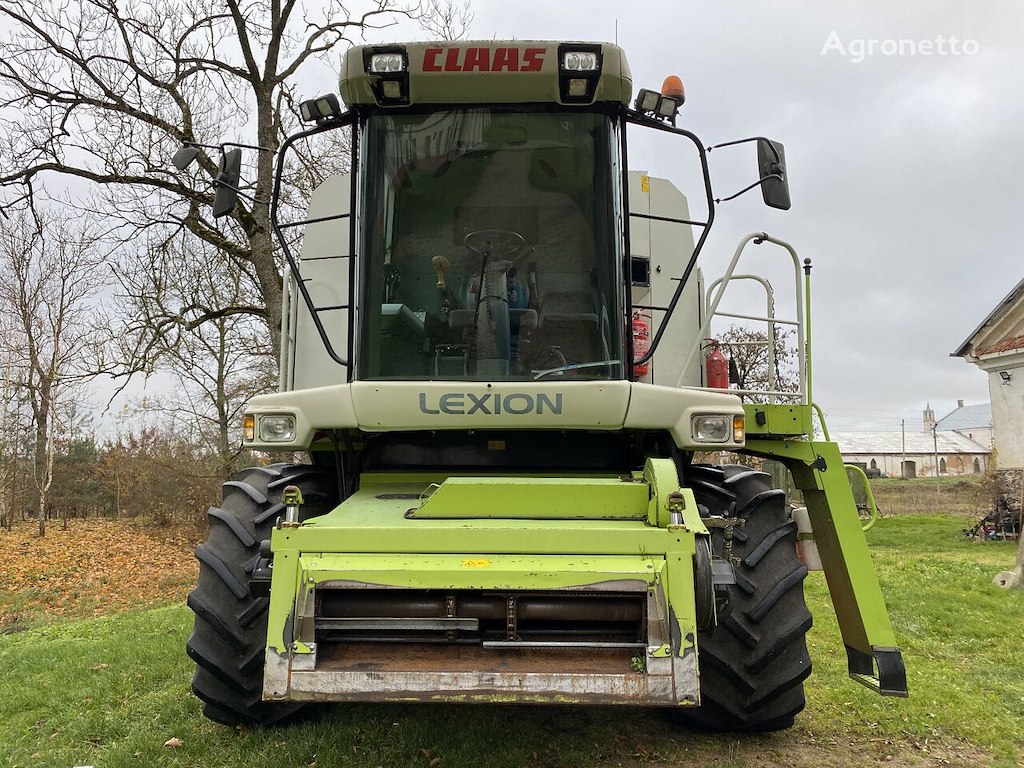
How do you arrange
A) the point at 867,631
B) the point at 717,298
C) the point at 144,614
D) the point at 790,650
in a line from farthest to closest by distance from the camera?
1. the point at 144,614
2. the point at 717,298
3. the point at 867,631
4. the point at 790,650

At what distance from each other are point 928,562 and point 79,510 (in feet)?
68.7

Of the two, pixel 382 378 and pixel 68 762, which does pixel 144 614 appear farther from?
pixel 382 378

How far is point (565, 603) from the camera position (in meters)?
2.88

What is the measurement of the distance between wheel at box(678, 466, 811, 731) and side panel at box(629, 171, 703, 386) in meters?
1.21

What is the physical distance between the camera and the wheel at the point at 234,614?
346cm

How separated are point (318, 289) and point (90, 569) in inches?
470

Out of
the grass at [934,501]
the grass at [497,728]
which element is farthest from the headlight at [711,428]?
the grass at [934,501]

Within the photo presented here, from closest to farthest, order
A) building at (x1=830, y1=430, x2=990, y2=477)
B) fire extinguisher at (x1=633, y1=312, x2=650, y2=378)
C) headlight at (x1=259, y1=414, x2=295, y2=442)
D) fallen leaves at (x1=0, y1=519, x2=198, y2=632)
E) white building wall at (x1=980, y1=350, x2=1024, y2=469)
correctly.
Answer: headlight at (x1=259, y1=414, x2=295, y2=442), fire extinguisher at (x1=633, y1=312, x2=650, y2=378), fallen leaves at (x1=0, y1=519, x2=198, y2=632), white building wall at (x1=980, y1=350, x2=1024, y2=469), building at (x1=830, y1=430, x2=990, y2=477)

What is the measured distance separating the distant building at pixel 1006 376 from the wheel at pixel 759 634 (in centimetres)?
1577

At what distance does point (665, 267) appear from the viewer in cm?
499

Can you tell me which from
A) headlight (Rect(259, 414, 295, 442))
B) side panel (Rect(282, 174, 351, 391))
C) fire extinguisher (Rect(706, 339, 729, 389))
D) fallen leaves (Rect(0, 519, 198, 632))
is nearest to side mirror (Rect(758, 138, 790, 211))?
fire extinguisher (Rect(706, 339, 729, 389))

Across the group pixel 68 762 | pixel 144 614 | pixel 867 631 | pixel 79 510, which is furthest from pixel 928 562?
pixel 79 510

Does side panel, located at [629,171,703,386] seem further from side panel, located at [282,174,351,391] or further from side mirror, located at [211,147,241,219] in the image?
side mirror, located at [211,147,241,219]

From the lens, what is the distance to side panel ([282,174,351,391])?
4.67 meters
